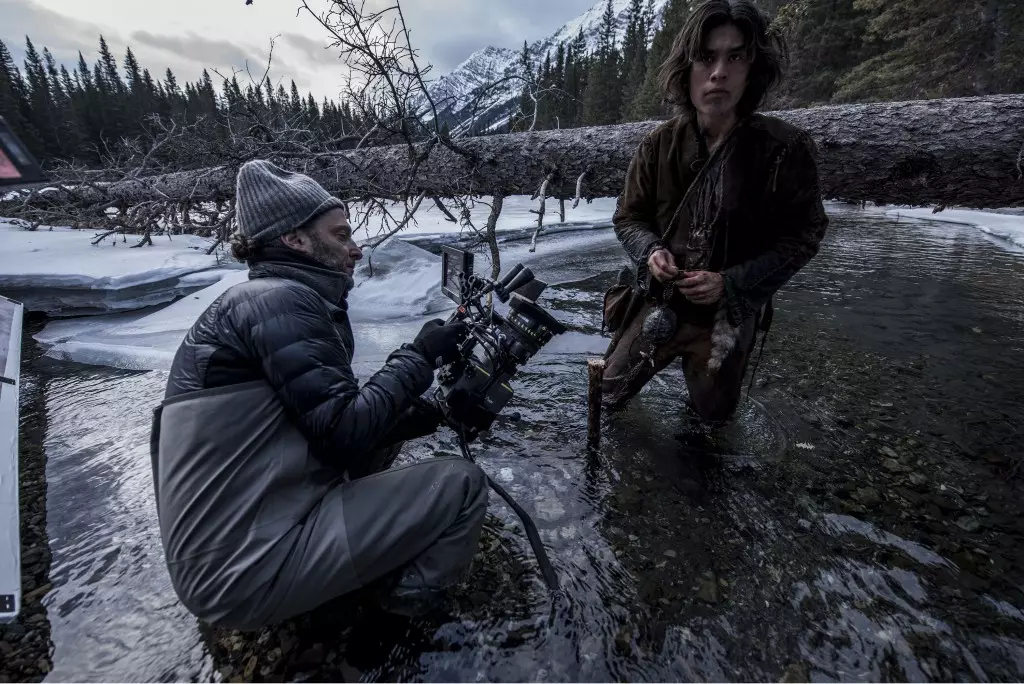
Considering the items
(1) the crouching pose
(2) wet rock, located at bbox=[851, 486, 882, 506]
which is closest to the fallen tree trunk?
(1) the crouching pose

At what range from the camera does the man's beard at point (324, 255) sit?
1.88m

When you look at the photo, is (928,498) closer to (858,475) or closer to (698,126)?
(858,475)

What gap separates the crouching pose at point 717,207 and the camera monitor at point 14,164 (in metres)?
4.85

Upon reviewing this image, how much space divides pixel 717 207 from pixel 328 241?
6.98 ft

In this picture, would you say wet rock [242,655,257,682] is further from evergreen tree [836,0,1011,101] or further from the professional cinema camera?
evergreen tree [836,0,1011,101]

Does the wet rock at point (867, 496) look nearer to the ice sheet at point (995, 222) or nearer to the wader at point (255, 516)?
the wader at point (255, 516)

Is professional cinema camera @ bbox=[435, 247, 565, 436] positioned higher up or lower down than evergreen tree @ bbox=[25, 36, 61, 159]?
lower down

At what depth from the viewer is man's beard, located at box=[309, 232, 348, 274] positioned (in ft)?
6.17

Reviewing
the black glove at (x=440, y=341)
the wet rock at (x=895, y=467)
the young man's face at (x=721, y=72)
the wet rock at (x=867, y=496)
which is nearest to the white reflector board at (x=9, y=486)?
the black glove at (x=440, y=341)

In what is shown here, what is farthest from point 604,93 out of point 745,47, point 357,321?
point 745,47

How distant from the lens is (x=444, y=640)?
192cm

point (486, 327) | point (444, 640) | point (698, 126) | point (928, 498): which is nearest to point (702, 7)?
point (698, 126)

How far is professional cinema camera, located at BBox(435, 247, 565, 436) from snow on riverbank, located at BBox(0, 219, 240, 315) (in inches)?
251

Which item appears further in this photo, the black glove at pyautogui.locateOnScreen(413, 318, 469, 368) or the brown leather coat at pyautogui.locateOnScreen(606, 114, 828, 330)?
the brown leather coat at pyautogui.locateOnScreen(606, 114, 828, 330)
